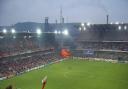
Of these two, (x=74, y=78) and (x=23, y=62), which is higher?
(x=23, y=62)

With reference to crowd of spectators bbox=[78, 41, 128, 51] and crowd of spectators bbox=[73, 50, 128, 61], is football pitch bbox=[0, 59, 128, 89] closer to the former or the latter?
crowd of spectators bbox=[73, 50, 128, 61]

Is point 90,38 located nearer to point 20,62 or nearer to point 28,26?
point 20,62

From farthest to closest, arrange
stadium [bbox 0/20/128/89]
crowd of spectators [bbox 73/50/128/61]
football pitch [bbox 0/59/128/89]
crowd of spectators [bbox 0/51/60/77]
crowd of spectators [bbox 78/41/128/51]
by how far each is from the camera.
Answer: crowd of spectators [bbox 78/41/128/51] → crowd of spectators [bbox 73/50/128/61] → crowd of spectators [bbox 0/51/60/77] → stadium [bbox 0/20/128/89] → football pitch [bbox 0/59/128/89]

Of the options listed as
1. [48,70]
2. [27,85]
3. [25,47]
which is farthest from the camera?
[25,47]

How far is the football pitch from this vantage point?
1582 inches

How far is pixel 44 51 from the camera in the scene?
7200 cm

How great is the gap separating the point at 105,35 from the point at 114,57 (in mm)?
17884

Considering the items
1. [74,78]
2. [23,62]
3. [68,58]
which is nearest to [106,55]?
[68,58]

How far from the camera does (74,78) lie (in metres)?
47.0

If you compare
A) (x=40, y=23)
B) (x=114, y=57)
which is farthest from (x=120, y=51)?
(x=40, y=23)

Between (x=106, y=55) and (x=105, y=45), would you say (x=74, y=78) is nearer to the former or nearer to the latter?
(x=106, y=55)

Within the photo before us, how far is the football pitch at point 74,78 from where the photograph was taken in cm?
4019

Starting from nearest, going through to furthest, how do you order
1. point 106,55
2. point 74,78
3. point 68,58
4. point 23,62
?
point 74,78, point 23,62, point 68,58, point 106,55

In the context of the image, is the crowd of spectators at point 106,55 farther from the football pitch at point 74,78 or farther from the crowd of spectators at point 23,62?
the football pitch at point 74,78
